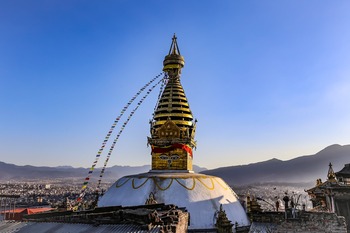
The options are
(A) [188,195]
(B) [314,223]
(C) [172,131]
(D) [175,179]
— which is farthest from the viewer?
(C) [172,131]

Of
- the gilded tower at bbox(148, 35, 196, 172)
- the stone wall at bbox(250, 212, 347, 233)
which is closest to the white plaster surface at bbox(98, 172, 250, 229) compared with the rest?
the gilded tower at bbox(148, 35, 196, 172)

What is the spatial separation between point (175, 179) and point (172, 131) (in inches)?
246

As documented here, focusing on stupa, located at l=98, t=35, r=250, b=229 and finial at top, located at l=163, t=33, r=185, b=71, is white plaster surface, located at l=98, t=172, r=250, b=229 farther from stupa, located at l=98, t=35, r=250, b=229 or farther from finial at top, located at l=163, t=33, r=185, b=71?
finial at top, located at l=163, t=33, r=185, b=71

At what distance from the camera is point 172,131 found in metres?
32.2

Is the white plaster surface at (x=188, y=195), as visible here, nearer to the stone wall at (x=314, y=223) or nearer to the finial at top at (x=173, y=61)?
the stone wall at (x=314, y=223)

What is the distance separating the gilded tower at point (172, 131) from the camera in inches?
1243

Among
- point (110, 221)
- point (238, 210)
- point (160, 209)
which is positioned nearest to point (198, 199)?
point (238, 210)

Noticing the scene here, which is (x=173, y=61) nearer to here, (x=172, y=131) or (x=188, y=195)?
(x=172, y=131)

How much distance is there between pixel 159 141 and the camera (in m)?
32.0

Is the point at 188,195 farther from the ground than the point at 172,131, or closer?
closer

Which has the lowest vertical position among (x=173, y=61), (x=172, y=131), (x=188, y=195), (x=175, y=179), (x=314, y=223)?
(x=314, y=223)

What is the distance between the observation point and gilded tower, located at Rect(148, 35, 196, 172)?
104 ft

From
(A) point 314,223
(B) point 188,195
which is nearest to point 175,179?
(B) point 188,195

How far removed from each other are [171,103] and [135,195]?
1150cm
